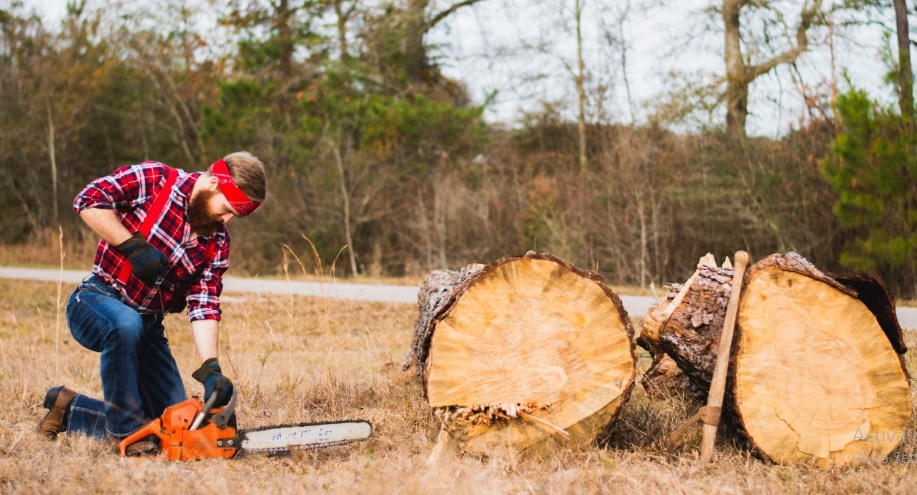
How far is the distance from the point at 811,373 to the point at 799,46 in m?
11.8

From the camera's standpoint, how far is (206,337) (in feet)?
11.6

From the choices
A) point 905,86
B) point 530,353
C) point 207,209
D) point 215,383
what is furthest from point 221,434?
point 905,86

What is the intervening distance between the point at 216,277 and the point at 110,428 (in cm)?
84

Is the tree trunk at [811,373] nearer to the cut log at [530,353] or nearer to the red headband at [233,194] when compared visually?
the cut log at [530,353]

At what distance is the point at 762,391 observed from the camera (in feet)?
10.00

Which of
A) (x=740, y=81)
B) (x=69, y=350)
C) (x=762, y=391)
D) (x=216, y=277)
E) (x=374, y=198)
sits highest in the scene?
(x=740, y=81)

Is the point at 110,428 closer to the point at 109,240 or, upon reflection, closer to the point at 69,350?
the point at 109,240

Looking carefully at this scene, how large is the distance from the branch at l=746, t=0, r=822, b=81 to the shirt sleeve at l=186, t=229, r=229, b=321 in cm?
1189

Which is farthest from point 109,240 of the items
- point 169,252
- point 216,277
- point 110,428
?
point 110,428

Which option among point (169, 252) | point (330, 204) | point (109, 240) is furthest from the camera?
point (330, 204)

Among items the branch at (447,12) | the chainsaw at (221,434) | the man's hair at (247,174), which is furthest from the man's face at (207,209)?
the branch at (447,12)

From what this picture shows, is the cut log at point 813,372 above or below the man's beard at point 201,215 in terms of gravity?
below

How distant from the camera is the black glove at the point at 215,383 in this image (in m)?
3.17

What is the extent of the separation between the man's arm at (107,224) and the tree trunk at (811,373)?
2680 millimetres
